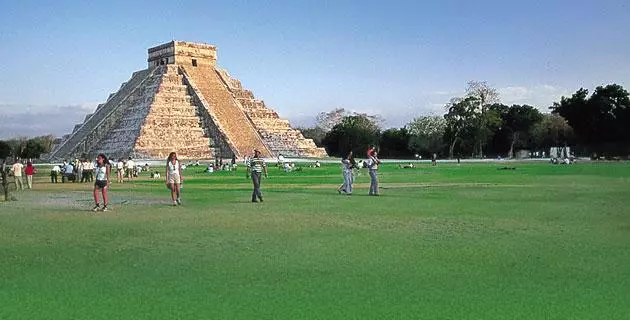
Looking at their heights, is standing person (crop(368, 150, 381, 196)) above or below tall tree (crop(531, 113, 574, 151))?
below

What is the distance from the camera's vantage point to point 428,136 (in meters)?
81.9

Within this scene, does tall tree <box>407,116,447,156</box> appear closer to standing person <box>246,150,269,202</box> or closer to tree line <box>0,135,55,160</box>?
tree line <box>0,135,55,160</box>

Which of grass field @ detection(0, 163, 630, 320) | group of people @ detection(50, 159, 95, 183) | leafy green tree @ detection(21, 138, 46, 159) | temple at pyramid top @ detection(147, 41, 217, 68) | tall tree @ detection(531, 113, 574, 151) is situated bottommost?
grass field @ detection(0, 163, 630, 320)

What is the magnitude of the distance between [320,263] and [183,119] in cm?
5694

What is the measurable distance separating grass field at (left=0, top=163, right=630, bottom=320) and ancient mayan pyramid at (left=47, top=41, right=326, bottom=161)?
46.4 m

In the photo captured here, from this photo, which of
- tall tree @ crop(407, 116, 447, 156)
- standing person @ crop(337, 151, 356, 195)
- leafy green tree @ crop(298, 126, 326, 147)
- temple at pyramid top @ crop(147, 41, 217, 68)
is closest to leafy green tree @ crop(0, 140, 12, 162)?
temple at pyramid top @ crop(147, 41, 217, 68)

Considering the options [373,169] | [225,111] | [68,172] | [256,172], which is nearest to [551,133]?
[225,111]

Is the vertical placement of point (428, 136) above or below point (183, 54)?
below

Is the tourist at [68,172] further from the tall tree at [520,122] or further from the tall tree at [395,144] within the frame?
the tall tree at [395,144]

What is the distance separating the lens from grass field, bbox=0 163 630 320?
5.44 metres

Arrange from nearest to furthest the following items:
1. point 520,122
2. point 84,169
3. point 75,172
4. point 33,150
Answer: point 84,169 < point 75,172 < point 520,122 < point 33,150

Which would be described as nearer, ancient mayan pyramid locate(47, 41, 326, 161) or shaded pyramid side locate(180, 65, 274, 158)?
ancient mayan pyramid locate(47, 41, 326, 161)

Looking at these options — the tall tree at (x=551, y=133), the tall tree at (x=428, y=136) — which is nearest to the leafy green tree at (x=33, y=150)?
the tall tree at (x=428, y=136)

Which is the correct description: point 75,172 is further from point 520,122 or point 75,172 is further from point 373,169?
point 520,122
